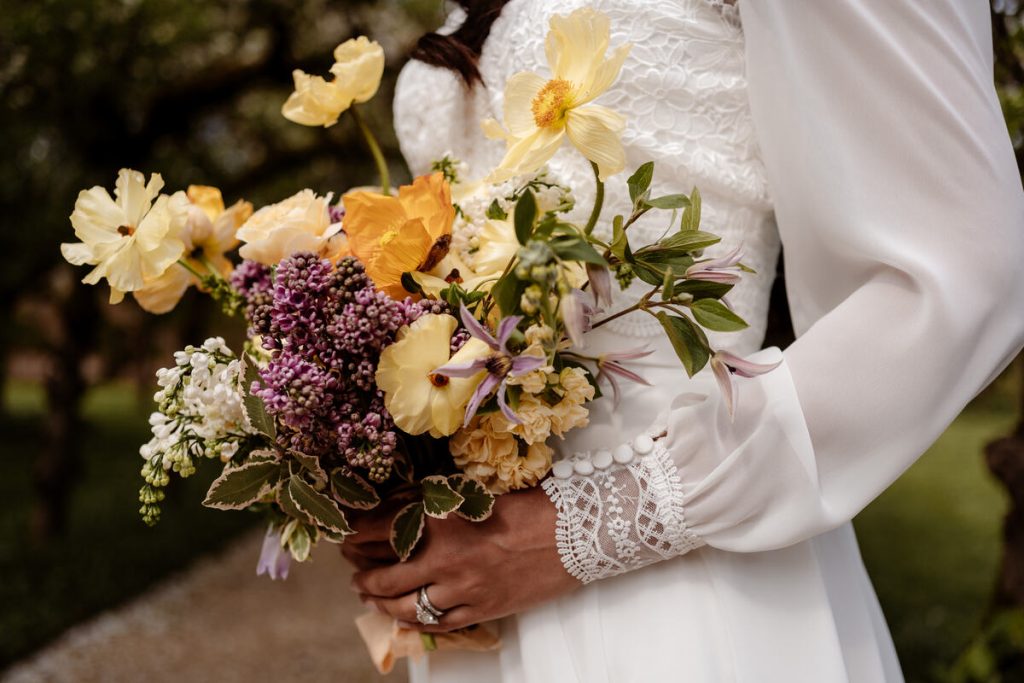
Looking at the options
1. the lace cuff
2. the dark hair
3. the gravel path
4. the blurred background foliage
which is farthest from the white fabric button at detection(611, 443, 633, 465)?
the gravel path

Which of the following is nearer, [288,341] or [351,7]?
[288,341]

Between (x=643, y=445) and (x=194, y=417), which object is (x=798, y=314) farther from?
(x=194, y=417)

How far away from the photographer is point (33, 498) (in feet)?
23.3

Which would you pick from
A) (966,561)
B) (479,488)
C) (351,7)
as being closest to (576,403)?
(479,488)

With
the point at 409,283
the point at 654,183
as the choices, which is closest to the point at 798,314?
the point at 654,183

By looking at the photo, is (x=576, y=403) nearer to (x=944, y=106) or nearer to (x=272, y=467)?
(x=272, y=467)

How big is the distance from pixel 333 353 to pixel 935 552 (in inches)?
258

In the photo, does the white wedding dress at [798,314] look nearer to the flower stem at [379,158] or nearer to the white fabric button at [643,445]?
the white fabric button at [643,445]

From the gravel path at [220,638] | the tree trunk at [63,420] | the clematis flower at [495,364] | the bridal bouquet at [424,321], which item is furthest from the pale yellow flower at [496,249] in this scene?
the tree trunk at [63,420]

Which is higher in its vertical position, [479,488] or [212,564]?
[479,488]

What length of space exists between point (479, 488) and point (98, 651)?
4418mm

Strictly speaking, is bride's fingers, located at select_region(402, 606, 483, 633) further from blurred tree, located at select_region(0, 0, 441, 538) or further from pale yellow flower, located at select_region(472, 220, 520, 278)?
blurred tree, located at select_region(0, 0, 441, 538)

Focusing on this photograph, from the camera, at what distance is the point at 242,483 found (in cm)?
109

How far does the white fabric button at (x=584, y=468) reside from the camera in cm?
116
